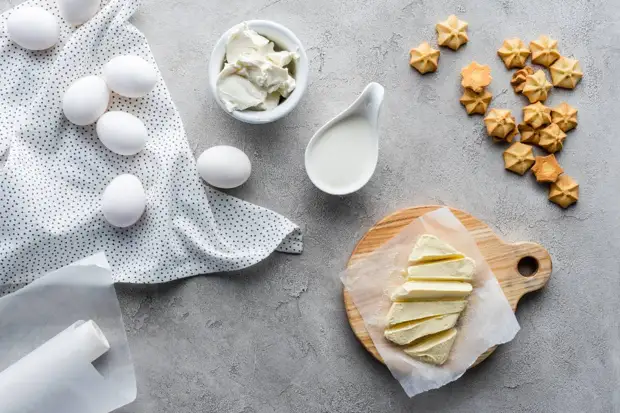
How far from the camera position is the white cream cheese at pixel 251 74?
1.20m

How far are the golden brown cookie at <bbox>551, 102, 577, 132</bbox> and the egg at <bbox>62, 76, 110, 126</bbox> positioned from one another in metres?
0.78

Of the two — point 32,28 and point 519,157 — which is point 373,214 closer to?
point 519,157

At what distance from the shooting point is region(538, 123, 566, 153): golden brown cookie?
51.6 inches

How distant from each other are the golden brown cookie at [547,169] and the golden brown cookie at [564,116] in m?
0.06

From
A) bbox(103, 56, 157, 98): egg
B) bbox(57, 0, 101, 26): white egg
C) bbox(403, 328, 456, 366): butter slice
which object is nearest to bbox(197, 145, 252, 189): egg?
bbox(103, 56, 157, 98): egg

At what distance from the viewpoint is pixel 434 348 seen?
49.0 inches

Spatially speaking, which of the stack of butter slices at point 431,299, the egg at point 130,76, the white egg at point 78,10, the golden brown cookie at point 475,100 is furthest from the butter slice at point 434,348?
the white egg at point 78,10

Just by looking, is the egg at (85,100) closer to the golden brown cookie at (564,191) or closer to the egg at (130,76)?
the egg at (130,76)

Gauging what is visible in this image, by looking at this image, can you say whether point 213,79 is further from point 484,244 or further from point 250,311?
point 484,244

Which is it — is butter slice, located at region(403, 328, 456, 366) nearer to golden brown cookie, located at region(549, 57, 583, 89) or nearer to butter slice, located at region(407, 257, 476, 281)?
butter slice, located at region(407, 257, 476, 281)

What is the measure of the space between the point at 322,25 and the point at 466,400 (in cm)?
72

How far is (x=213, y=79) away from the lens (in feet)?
4.00

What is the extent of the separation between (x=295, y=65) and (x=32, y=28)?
17.1 inches

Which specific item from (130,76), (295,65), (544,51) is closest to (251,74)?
(295,65)
